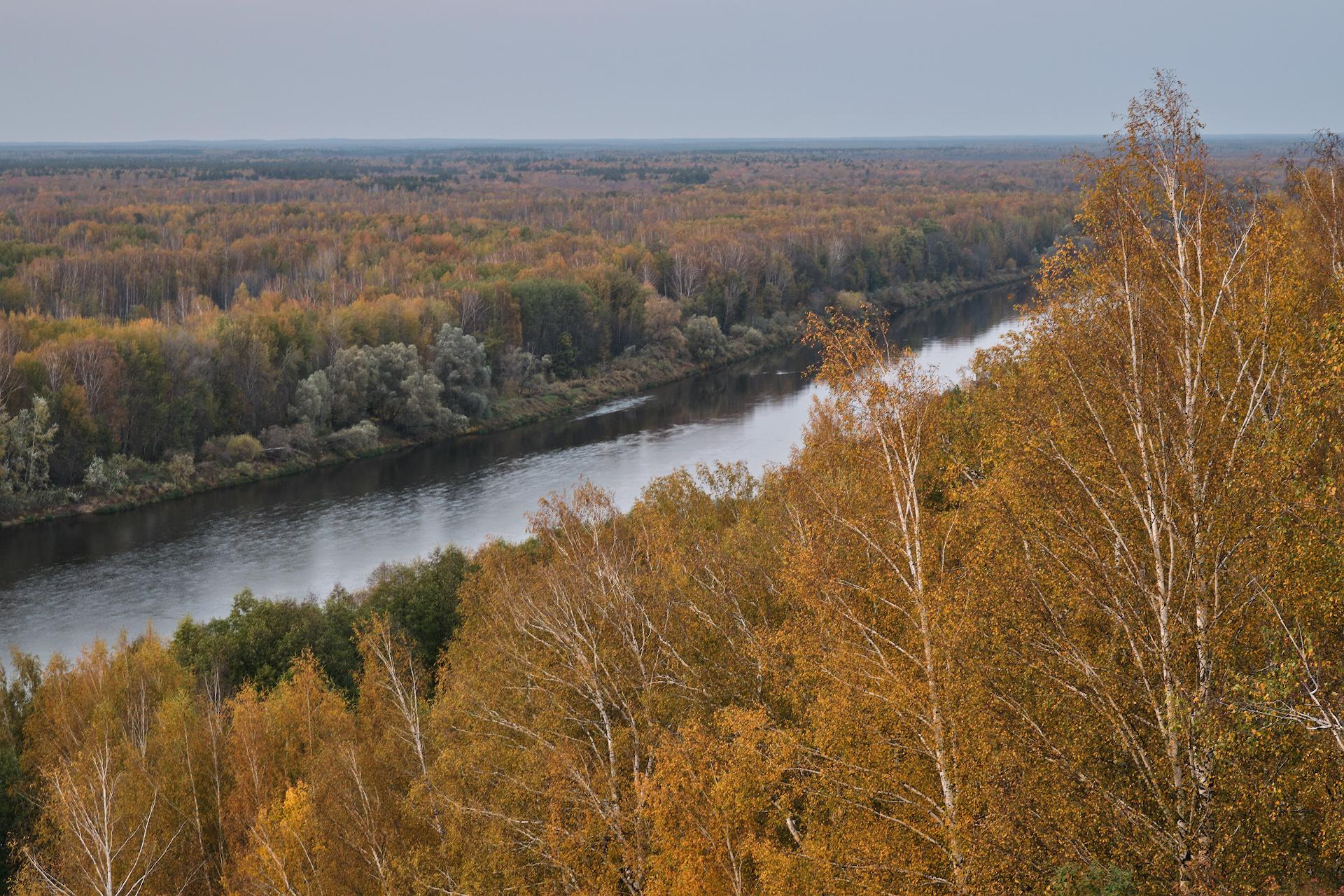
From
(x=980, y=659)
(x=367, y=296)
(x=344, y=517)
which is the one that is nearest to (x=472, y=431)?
(x=344, y=517)

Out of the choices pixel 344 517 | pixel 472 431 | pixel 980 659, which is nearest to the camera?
pixel 980 659

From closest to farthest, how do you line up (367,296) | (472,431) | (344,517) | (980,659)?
(980,659) → (344,517) → (472,431) → (367,296)

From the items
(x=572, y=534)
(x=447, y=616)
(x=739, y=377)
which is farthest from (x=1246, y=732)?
(x=739, y=377)

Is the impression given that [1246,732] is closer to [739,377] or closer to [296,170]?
[739,377]

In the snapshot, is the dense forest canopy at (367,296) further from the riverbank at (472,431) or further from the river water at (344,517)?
the river water at (344,517)

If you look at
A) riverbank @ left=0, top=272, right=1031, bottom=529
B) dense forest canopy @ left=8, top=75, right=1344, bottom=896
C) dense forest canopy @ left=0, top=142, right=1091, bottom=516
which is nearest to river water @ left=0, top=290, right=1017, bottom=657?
riverbank @ left=0, top=272, right=1031, bottom=529

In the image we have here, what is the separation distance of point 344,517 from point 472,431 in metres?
11.7

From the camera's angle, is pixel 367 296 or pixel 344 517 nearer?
pixel 344 517

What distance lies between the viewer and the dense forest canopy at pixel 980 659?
24.7ft

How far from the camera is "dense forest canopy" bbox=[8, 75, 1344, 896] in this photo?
24.7 feet

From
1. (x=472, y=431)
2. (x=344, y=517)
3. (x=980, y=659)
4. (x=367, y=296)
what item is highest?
(x=980, y=659)

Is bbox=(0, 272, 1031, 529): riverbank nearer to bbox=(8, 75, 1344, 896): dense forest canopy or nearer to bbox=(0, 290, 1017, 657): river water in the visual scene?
bbox=(0, 290, 1017, 657): river water

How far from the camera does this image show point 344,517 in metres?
37.2

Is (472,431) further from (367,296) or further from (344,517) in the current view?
(367,296)
